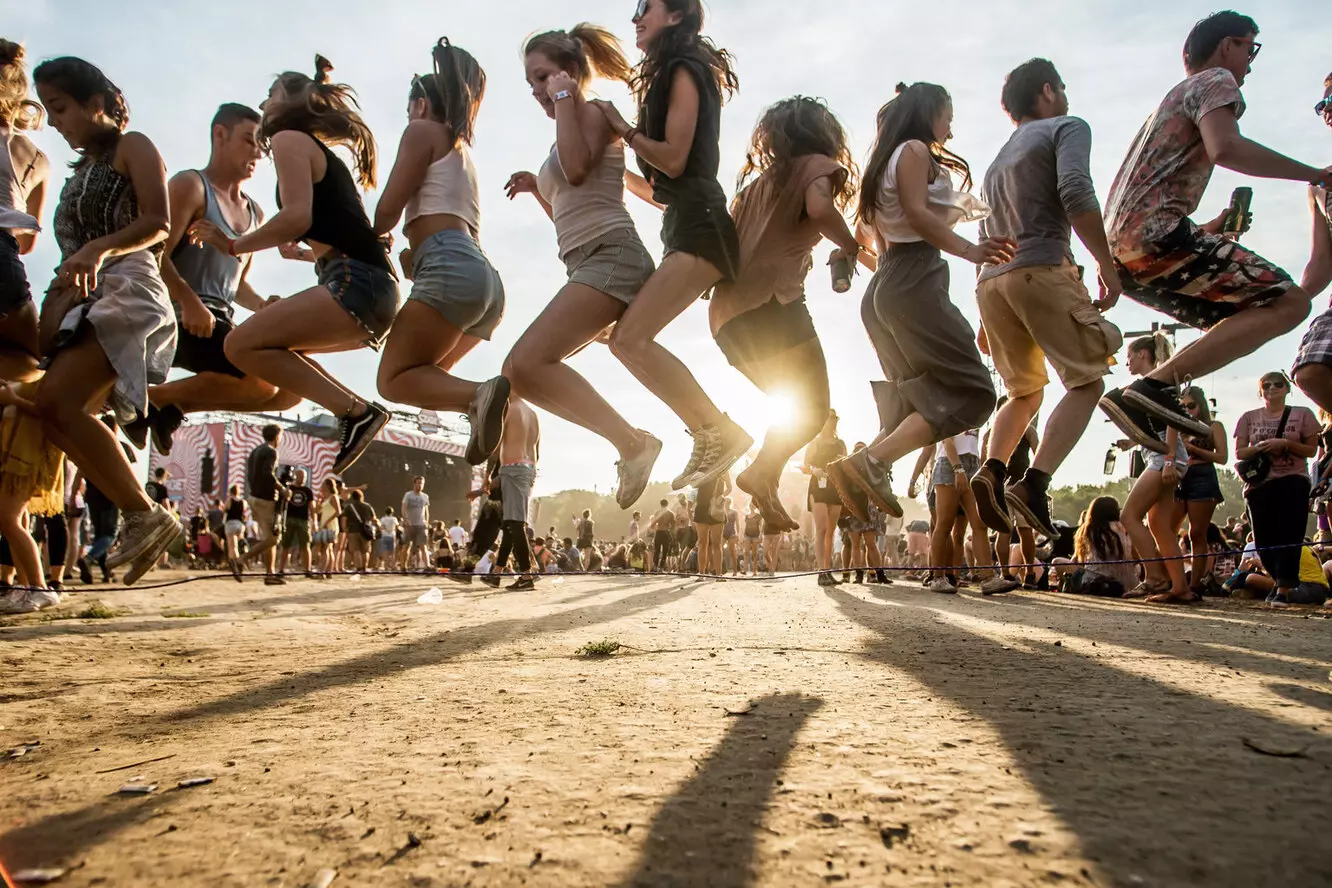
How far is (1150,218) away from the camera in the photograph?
3.50 metres

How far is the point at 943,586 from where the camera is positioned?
6801mm

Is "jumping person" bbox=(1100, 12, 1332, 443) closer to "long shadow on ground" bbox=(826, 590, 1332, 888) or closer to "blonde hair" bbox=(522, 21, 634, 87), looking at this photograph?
"long shadow on ground" bbox=(826, 590, 1332, 888)

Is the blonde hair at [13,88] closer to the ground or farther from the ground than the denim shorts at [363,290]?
farther from the ground

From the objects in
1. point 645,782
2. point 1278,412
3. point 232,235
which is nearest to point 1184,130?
point 1278,412

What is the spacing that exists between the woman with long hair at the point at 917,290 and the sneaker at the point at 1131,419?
0.53 metres

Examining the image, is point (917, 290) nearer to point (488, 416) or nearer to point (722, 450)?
point (722, 450)

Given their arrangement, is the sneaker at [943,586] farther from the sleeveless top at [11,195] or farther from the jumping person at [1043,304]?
the sleeveless top at [11,195]

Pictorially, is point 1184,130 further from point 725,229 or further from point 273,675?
point 273,675

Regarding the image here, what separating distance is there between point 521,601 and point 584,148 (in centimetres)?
346

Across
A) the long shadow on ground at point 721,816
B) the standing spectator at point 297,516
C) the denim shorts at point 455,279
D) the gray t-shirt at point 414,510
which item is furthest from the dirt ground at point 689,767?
the gray t-shirt at point 414,510

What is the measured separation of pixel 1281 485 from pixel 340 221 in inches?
236

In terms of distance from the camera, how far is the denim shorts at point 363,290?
3.43 metres

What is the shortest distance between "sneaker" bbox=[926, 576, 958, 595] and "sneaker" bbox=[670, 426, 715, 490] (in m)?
4.06

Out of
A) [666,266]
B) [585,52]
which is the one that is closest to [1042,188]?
[666,266]
